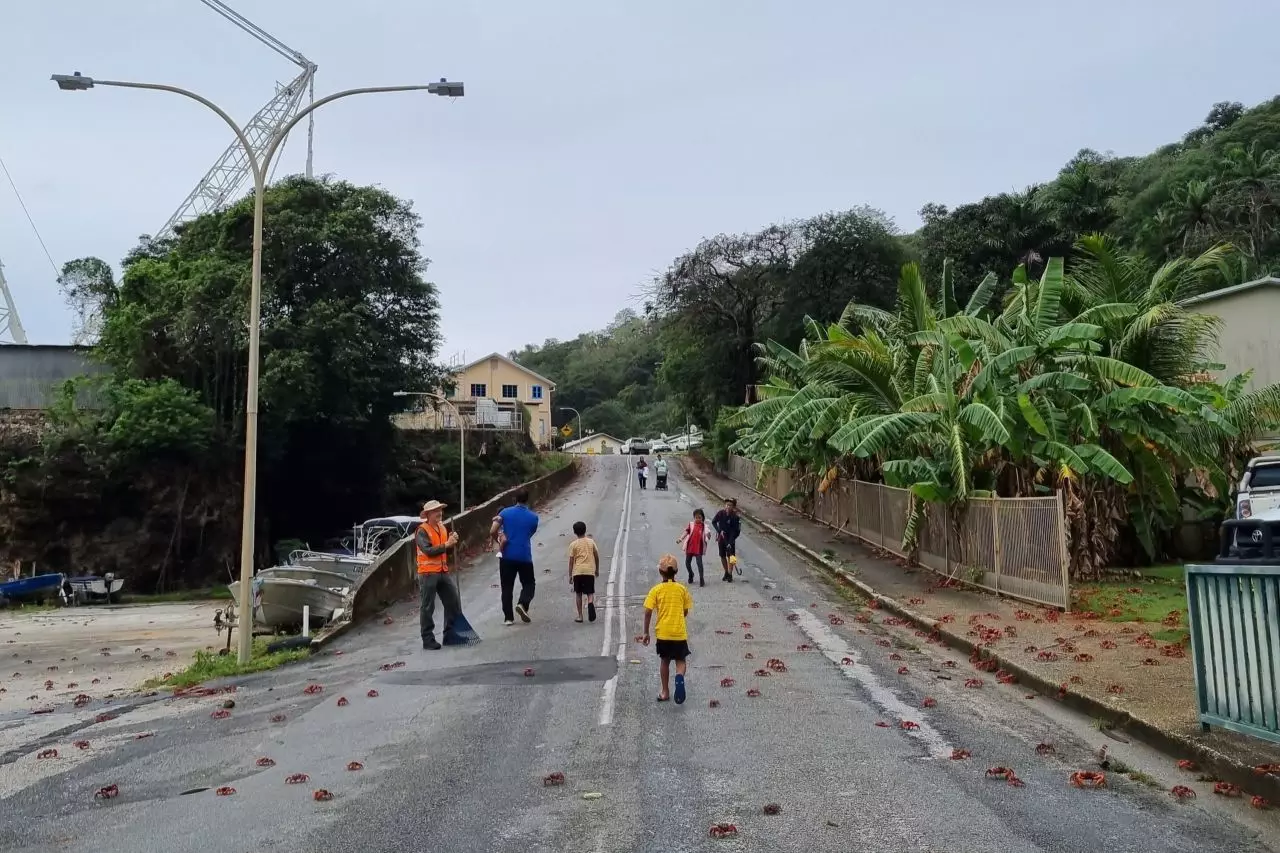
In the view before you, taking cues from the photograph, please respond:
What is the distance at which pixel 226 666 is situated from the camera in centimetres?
1389

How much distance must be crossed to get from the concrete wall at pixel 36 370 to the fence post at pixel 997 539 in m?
42.5

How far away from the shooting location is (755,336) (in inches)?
2351

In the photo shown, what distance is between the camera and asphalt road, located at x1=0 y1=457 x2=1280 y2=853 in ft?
20.1

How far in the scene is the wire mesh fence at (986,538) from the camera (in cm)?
1543

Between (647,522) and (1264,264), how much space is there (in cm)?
2946

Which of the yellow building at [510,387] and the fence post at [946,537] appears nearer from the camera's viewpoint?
the fence post at [946,537]

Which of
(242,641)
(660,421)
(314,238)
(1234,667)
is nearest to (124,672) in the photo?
(242,641)

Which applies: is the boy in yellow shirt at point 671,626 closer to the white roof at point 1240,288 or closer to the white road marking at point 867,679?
the white road marking at point 867,679

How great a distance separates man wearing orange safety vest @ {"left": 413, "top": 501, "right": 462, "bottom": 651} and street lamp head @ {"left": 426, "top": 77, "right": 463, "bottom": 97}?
5332 mm

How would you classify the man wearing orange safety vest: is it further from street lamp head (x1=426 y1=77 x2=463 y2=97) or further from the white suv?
the white suv

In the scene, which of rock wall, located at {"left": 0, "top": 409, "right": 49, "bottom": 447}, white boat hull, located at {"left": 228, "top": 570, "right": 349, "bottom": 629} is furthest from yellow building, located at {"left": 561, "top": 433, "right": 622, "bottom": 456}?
white boat hull, located at {"left": 228, "top": 570, "right": 349, "bottom": 629}

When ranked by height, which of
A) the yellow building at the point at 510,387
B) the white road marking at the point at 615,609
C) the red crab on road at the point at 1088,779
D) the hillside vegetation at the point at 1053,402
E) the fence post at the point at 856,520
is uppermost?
the yellow building at the point at 510,387

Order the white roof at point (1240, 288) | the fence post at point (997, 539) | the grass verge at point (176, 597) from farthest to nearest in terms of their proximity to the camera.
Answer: the grass verge at point (176, 597), the white roof at point (1240, 288), the fence post at point (997, 539)

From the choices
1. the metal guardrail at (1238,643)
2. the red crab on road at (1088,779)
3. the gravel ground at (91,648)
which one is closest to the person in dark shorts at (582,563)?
the gravel ground at (91,648)
